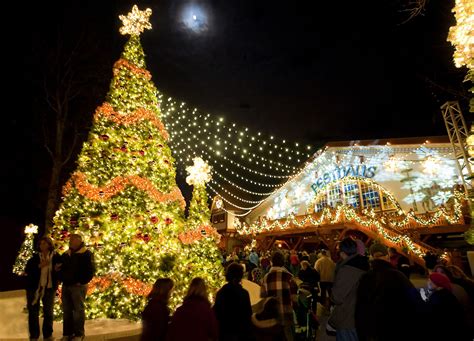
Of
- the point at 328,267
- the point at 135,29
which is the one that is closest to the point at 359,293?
the point at 328,267

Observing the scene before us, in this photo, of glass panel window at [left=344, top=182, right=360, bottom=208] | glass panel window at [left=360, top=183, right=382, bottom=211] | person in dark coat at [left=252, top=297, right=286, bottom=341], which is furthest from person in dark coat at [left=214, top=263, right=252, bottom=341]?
glass panel window at [left=344, top=182, right=360, bottom=208]

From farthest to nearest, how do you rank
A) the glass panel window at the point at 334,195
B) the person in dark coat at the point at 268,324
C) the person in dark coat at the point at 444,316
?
the glass panel window at the point at 334,195
the person in dark coat at the point at 268,324
the person in dark coat at the point at 444,316

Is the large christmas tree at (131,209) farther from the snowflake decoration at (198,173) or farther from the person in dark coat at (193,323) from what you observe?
the person in dark coat at (193,323)

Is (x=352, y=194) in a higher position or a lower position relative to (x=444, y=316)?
higher

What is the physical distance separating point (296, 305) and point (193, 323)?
2.87m

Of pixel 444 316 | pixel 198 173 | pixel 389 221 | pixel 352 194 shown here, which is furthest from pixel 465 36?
pixel 352 194

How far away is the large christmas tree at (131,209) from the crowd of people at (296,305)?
2101 mm

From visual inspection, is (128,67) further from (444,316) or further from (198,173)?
(444,316)

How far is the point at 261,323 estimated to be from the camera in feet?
11.8

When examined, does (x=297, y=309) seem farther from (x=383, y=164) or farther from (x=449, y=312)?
(x=383, y=164)

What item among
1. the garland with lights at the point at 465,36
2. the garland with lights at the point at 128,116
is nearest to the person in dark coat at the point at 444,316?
the garland with lights at the point at 465,36

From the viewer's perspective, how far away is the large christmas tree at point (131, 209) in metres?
7.12

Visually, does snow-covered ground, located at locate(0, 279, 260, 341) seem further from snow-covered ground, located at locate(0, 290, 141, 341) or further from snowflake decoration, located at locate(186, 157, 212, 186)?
snowflake decoration, located at locate(186, 157, 212, 186)

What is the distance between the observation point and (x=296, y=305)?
5113mm
